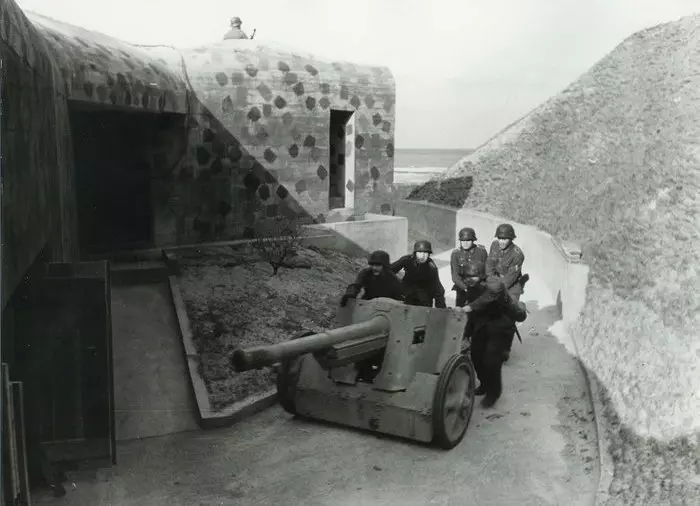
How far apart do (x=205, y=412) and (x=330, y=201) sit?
8930 millimetres

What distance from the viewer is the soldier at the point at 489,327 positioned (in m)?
7.72

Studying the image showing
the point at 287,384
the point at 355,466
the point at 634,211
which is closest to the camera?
the point at 355,466

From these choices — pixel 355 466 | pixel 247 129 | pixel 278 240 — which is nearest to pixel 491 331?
pixel 355 466

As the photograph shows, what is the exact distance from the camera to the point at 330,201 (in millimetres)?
15898

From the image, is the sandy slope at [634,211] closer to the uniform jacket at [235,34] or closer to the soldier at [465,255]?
the soldier at [465,255]

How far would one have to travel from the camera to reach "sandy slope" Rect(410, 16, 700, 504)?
627cm

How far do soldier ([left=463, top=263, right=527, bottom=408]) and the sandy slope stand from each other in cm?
123

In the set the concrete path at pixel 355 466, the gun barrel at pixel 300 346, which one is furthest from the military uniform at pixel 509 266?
the gun barrel at pixel 300 346

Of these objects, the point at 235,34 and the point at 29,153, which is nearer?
the point at 29,153

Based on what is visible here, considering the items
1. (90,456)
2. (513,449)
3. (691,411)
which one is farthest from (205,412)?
(691,411)

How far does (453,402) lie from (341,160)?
31.7 ft

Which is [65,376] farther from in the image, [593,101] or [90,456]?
[593,101]

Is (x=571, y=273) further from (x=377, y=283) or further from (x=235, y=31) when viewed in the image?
(x=235, y=31)

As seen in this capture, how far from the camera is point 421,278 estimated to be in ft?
29.3
